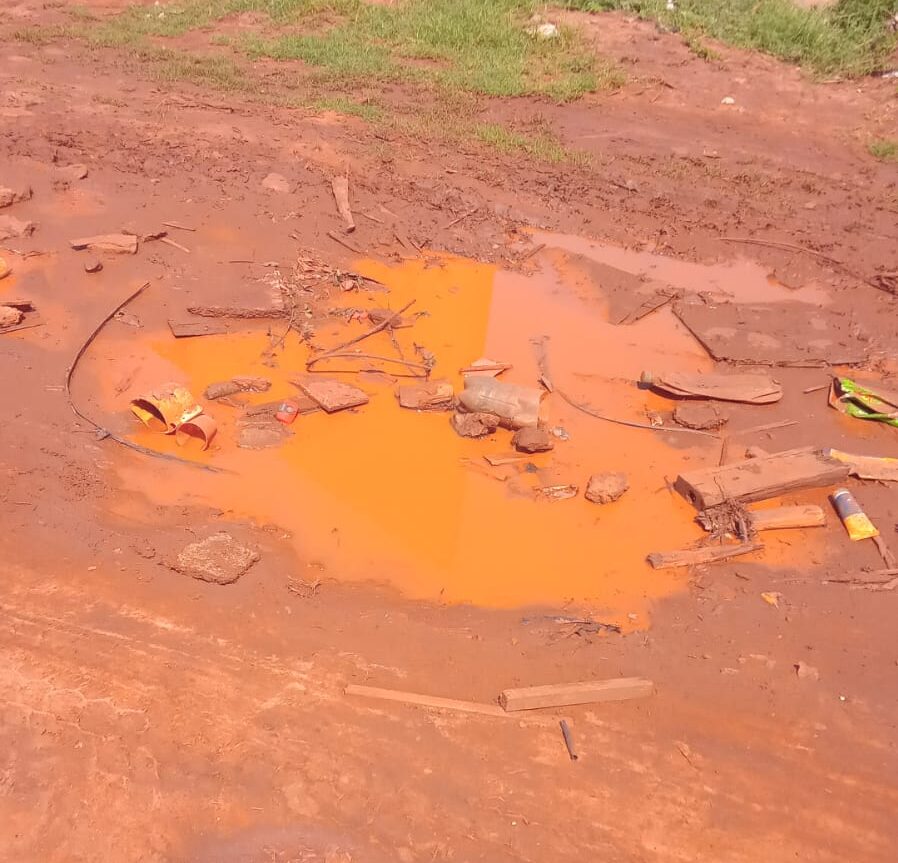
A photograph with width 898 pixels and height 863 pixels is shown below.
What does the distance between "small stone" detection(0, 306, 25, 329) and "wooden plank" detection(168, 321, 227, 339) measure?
1.39 meters

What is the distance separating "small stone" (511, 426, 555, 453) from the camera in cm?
647

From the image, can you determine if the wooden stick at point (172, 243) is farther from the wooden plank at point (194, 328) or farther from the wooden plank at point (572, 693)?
the wooden plank at point (572, 693)

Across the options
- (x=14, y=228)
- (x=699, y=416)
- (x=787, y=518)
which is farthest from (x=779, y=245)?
(x=14, y=228)

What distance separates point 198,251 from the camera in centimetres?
867

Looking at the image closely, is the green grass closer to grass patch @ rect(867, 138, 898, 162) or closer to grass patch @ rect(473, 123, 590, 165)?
grass patch @ rect(473, 123, 590, 165)

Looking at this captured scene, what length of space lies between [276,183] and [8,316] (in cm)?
379

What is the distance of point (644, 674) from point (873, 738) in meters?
1.34

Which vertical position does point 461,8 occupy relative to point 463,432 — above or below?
above

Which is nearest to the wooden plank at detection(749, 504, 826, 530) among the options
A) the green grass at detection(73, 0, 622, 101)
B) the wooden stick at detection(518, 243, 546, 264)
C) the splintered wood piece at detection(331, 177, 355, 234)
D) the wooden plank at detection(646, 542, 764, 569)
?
the wooden plank at detection(646, 542, 764, 569)

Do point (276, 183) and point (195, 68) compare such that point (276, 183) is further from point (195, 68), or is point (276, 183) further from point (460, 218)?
point (195, 68)

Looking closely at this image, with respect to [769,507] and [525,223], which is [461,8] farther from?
[769,507]

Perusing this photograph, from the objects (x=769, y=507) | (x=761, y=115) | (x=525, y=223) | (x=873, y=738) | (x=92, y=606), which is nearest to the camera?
(x=873, y=738)

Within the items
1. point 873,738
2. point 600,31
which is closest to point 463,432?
point 873,738

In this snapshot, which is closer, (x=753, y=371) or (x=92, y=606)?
(x=92, y=606)
